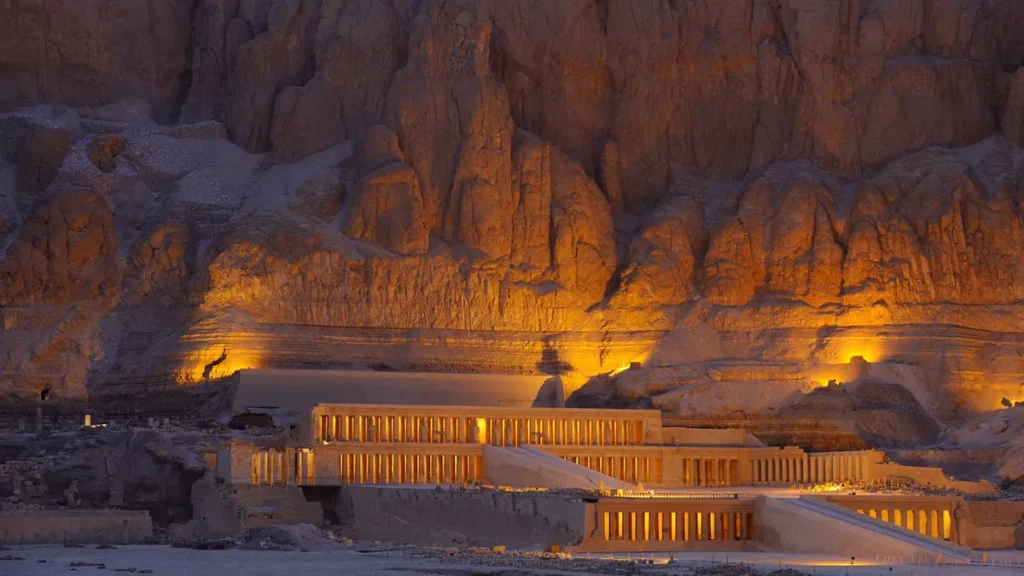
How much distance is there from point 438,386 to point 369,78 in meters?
16.5

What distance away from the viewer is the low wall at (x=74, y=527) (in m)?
78.5

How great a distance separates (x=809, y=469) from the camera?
97.4 metres

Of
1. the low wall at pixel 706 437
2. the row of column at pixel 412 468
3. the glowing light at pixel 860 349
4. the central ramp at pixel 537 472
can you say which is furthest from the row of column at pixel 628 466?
the glowing light at pixel 860 349

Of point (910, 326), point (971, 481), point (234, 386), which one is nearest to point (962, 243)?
point (910, 326)

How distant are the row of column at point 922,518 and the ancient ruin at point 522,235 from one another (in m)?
11.2

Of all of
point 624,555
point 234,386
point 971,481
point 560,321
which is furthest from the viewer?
point 560,321

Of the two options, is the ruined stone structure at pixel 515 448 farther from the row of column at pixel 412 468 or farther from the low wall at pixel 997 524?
the low wall at pixel 997 524

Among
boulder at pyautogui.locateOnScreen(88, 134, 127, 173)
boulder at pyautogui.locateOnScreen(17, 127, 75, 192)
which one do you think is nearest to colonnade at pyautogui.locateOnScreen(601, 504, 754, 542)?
boulder at pyautogui.locateOnScreen(17, 127, 75, 192)

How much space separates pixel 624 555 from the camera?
74.5 meters

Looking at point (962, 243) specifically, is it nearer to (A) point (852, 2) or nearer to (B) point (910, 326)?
(B) point (910, 326)

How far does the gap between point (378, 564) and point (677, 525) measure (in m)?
14.7

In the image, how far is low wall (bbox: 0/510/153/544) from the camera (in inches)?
3091

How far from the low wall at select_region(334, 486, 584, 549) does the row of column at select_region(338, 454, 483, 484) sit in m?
5.13

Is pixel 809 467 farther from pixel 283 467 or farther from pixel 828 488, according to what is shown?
pixel 283 467
